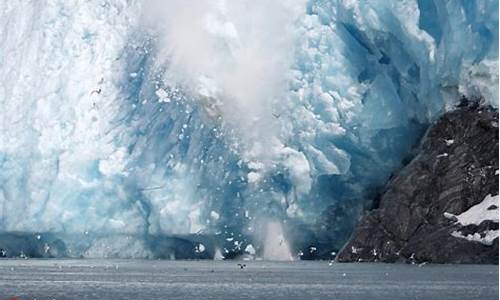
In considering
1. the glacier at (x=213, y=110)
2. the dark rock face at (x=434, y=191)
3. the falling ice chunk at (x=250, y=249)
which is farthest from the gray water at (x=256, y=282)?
the glacier at (x=213, y=110)

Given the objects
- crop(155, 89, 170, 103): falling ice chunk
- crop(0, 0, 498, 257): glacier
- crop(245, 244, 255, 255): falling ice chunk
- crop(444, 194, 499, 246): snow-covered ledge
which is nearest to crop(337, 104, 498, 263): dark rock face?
crop(444, 194, 499, 246): snow-covered ledge

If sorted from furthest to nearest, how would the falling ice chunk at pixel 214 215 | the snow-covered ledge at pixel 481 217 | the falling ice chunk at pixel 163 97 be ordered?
the snow-covered ledge at pixel 481 217
the falling ice chunk at pixel 163 97
the falling ice chunk at pixel 214 215

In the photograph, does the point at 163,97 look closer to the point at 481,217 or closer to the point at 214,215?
the point at 214,215

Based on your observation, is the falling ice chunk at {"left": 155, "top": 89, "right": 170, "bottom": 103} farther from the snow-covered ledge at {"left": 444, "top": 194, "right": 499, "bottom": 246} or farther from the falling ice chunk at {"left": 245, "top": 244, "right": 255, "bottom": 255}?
the snow-covered ledge at {"left": 444, "top": 194, "right": 499, "bottom": 246}

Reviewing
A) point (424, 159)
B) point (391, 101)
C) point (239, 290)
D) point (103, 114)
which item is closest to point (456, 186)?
point (424, 159)

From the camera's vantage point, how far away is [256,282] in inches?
2852

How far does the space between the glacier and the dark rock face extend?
4.57 metres

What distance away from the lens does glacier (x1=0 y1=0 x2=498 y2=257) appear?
272ft

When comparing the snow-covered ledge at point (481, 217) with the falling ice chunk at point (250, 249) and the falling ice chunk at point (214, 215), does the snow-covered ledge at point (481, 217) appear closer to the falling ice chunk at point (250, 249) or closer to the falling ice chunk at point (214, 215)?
the falling ice chunk at point (250, 249)

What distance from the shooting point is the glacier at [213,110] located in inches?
3260

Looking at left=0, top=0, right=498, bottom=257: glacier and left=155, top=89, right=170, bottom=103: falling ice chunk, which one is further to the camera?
left=155, top=89, right=170, bottom=103: falling ice chunk

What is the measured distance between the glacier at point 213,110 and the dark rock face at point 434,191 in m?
4.57

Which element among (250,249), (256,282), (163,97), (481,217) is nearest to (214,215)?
(250,249)

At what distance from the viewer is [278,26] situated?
280ft
